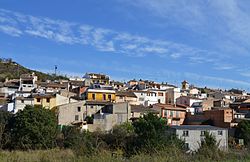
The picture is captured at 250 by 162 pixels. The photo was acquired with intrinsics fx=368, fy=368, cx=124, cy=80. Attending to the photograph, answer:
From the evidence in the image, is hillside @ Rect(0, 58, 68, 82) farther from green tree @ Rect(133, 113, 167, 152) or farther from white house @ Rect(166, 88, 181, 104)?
green tree @ Rect(133, 113, 167, 152)

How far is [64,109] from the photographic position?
130 feet

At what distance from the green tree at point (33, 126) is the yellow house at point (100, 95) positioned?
15.1 m

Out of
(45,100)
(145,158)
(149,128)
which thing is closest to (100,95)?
(45,100)

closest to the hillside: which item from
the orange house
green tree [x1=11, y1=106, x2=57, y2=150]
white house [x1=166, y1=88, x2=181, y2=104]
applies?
white house [x1=166, y1=88, x2=181, y2=104]

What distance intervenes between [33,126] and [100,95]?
17942 mm

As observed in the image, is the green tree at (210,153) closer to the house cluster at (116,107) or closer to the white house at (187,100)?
the house cluster at (116,107)

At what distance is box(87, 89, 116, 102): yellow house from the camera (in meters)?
46.1

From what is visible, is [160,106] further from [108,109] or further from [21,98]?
[21,98]

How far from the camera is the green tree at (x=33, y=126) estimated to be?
27562 mm

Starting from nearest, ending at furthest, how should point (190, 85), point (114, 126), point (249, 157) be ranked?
1. point (249, 157)
2. point (114, 126)
3. point (190, 85)

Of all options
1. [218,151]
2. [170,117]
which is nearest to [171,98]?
[170,117]

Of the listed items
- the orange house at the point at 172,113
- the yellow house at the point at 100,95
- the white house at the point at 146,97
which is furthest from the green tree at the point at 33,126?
the white house at the point at 146,97

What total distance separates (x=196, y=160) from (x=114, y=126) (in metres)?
30.8

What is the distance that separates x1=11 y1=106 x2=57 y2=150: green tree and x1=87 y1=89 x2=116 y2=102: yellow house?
49.5 ft
